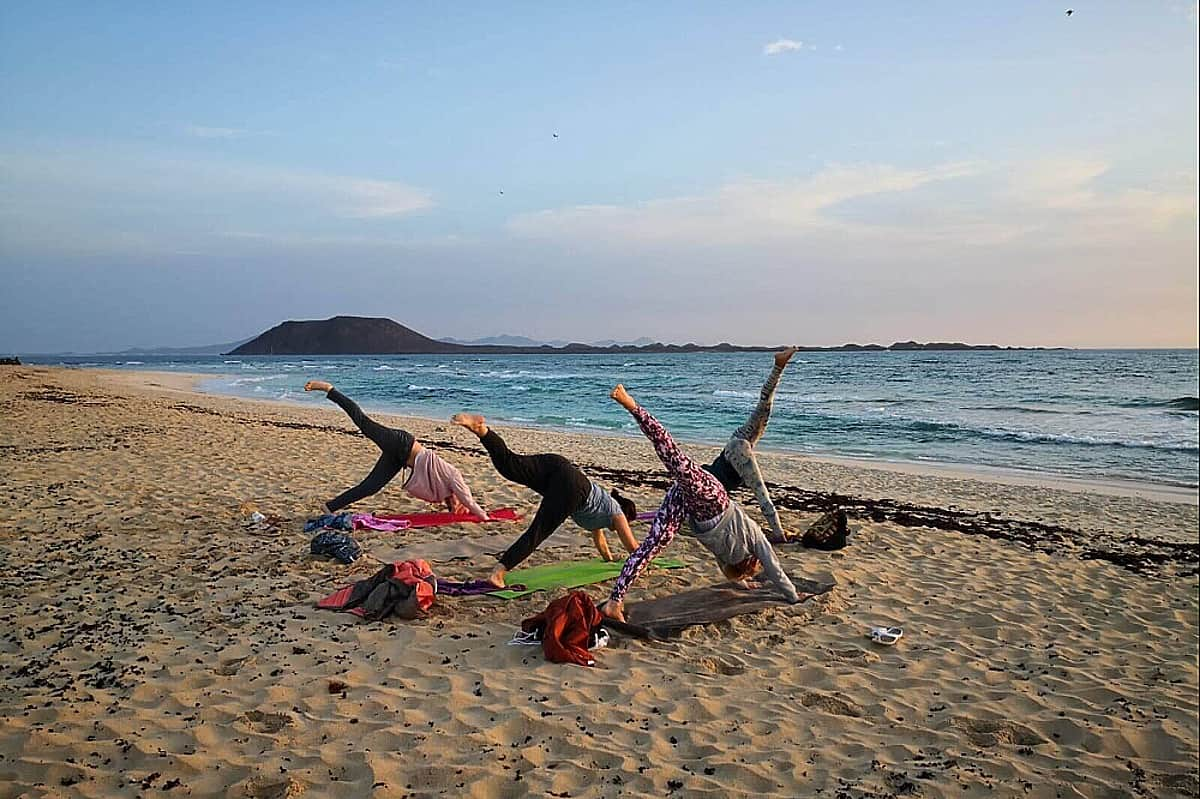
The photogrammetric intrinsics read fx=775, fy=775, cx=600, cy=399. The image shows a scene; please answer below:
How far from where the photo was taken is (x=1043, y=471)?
55.6ft

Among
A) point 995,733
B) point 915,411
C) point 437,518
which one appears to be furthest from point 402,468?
point 915,411

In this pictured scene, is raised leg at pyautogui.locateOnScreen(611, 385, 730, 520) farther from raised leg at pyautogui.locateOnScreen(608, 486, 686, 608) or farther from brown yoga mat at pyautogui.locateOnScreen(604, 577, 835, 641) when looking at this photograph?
brown yoga mat at pyautogui.locateOnScreen(604, 577, 835, 641)

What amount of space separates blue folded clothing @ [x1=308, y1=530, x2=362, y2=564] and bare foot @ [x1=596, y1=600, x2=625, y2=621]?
9.07 feet

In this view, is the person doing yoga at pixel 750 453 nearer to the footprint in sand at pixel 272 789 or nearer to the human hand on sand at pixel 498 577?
the human hand on sand at pixel 498 577

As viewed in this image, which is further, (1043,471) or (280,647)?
(1043,471)

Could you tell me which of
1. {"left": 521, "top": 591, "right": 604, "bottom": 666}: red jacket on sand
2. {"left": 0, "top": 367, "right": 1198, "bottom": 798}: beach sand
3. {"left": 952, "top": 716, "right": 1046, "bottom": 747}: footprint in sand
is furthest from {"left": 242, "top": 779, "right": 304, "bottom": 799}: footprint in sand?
{"left": 952, "top": 716, "right": 1046, "bottom": 747}: footprint in sand

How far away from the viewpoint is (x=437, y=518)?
924cm

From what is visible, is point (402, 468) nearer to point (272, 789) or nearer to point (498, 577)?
point (498, 577)

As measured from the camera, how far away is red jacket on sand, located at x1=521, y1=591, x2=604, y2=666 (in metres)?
5.32

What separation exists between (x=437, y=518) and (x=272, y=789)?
18.3ft

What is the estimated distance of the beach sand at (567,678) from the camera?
3959 mm

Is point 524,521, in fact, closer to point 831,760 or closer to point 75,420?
point 831,760

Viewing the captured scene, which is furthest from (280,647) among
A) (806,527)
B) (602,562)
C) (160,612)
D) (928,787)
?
(806,527)

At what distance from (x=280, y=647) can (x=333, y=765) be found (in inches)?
66.0
